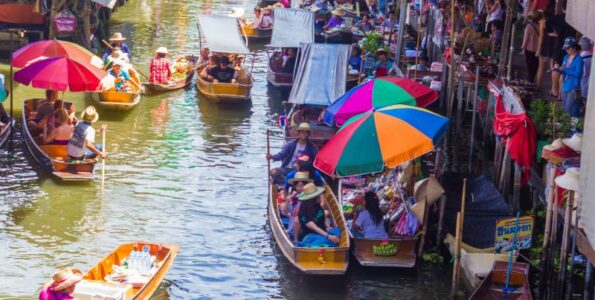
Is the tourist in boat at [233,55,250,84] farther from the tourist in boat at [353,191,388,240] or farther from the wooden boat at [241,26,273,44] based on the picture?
the tourist in boat at [353,191,388,240]

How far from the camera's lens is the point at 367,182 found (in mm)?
19672

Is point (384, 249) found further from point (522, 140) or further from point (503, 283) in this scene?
point (522, 140)

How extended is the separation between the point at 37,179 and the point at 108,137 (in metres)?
3.76

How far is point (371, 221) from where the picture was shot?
647 inches

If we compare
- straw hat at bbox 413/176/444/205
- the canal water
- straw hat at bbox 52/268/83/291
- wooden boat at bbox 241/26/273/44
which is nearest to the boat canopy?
the canal water

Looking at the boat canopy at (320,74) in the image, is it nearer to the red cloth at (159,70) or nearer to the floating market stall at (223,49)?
the floating market stall at (223,49)

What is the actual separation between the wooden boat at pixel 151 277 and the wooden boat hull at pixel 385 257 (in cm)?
277

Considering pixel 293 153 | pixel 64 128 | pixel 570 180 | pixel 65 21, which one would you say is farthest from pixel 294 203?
pixel 65 21

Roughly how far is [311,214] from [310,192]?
33 centimetres

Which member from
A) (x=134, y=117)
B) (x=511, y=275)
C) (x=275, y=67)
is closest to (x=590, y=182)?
(x=511, y=275)

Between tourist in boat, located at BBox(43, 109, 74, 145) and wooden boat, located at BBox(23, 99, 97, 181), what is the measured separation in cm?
11

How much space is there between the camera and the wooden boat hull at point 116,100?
25.8 m

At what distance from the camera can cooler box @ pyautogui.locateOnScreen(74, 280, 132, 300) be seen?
43.6 ft

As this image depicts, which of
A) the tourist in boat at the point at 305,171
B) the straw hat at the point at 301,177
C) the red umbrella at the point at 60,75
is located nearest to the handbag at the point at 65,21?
the red umbrella at the point at 60,75
